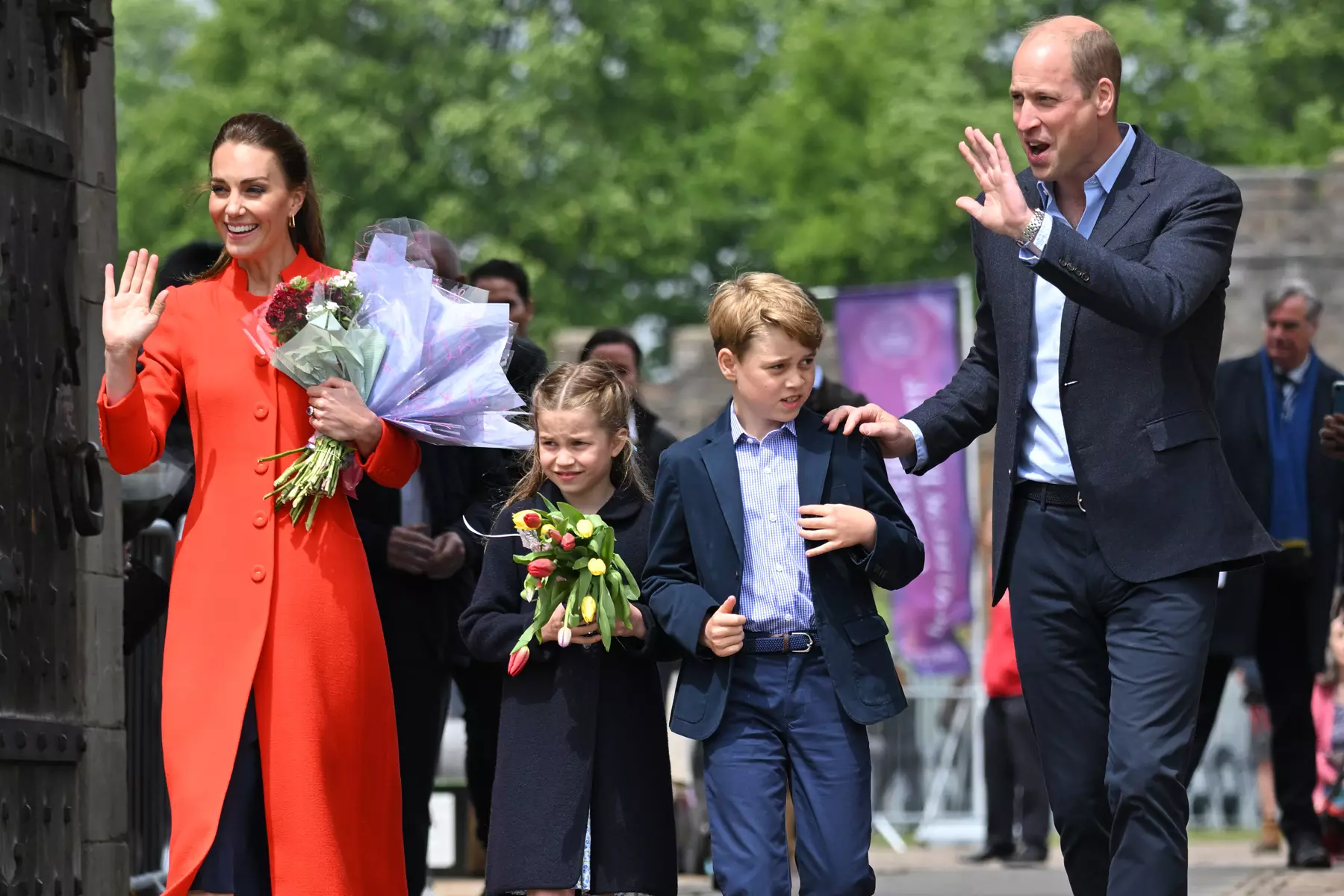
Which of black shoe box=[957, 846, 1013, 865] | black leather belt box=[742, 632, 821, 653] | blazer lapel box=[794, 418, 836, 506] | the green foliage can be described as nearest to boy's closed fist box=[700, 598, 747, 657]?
A: black leather belt box=[742, 632, 821, 653]

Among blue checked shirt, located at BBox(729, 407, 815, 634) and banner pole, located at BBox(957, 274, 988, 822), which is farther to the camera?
banner pole, located at BBox(957, 274, 988, 822)

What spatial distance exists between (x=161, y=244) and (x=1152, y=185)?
33891 millimetres

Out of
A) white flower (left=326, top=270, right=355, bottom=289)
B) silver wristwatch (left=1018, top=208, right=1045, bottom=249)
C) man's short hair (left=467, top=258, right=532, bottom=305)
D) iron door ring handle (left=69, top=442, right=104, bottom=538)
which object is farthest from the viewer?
man's short hair (left=467, top=258, right=532, bottom=305)

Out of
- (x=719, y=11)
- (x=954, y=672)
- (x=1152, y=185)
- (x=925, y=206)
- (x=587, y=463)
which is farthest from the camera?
(x=719, y=11)

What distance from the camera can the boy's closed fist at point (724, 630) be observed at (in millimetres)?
5469

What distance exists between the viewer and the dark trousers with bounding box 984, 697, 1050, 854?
12.5m

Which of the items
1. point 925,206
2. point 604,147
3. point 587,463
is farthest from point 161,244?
point 587,463

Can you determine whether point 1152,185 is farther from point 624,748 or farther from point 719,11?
point 719,11

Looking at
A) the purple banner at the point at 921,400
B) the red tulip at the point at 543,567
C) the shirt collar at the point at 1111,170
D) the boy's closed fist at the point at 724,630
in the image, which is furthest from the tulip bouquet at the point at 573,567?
the purple banner at the point at 921,400

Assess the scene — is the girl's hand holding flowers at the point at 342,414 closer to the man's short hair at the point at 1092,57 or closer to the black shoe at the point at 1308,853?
the man's short hair at the point at 1092,57

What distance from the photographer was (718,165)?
38.2 meters

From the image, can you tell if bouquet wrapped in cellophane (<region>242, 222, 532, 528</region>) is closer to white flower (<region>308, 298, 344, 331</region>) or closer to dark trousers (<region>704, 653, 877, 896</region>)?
white flower (<region>308, 298, 344, 331</region>)

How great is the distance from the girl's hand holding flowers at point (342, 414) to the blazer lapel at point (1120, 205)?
172cm

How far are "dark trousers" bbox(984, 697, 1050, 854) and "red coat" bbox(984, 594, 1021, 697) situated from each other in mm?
62
